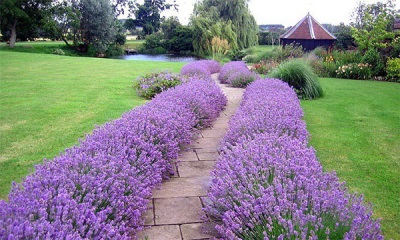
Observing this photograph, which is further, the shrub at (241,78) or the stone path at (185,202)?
the shrub at (241,78)

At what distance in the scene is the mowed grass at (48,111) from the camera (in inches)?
159

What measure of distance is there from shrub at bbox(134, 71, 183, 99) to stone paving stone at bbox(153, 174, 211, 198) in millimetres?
4413

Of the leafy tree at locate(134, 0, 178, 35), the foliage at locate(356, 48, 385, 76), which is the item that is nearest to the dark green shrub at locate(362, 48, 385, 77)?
the foliage at locate(356, 48, 385, 76)

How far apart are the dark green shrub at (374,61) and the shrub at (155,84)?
7.74 m

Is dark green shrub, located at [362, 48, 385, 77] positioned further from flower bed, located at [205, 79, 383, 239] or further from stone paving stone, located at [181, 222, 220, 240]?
stone paving stone, located at [181, 222, 220, 240]

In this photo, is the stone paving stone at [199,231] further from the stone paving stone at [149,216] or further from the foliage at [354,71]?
the foliage at [354,71]

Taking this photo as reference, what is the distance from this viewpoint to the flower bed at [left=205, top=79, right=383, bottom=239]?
1877 millimetres

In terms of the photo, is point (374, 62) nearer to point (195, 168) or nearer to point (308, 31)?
point (308, 31)

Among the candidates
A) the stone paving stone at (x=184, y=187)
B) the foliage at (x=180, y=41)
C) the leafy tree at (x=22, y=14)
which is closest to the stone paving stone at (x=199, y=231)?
the stone paving stone at (x=184, y=187)

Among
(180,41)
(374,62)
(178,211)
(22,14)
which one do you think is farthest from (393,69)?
(180,41)

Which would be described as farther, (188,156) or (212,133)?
(212,133)

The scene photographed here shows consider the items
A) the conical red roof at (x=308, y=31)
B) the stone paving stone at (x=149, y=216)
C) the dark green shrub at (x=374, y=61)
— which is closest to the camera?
the stone paving stone at (x=149, y=216)

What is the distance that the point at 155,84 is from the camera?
8.02 metres

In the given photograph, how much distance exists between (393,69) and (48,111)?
10624 millimetres
